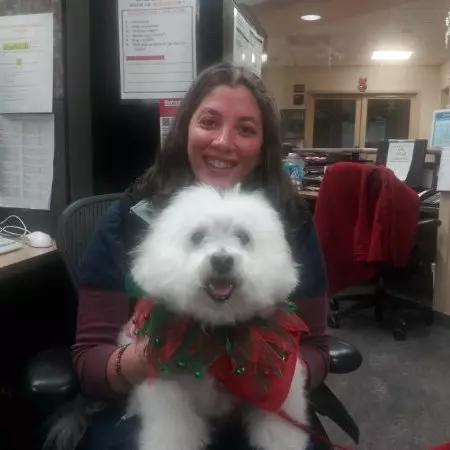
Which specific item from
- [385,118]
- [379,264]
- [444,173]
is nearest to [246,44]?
[379,264]

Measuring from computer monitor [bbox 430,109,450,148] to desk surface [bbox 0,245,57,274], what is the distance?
9.42 feet

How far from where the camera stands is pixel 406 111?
33.1 feet

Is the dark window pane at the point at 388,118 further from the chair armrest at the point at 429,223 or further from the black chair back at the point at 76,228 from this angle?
the black chair back at the point at 76,228

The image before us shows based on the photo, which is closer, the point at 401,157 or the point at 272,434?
the point at 272,434

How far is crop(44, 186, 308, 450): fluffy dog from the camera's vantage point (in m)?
0.81

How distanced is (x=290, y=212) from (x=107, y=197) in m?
0.47

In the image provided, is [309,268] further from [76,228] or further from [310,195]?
[310,195]

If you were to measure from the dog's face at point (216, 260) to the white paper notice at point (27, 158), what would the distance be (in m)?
0.89

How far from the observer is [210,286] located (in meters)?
0.80

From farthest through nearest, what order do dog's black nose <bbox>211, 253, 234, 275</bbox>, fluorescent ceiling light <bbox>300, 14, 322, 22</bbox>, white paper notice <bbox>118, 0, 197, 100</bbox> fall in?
fluorescent ceiling light <bbox>300, 14, 322, 22</bbox>, white paper notice <bbox>118, 0, 197, 100</bbox>, dog's black nose <bbox>211, 253, 234, 275</bbox>

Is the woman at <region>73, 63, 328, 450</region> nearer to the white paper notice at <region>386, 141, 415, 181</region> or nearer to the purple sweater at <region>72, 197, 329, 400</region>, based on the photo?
the purple sweater at <region>72, 197, 329, 400</region>

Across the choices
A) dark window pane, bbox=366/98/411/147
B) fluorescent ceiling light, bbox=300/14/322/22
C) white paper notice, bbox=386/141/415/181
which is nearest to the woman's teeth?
white paper notice, bbox=386/141/415/181

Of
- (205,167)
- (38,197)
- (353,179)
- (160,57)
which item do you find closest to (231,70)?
(205,167)

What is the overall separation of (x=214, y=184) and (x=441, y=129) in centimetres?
300
